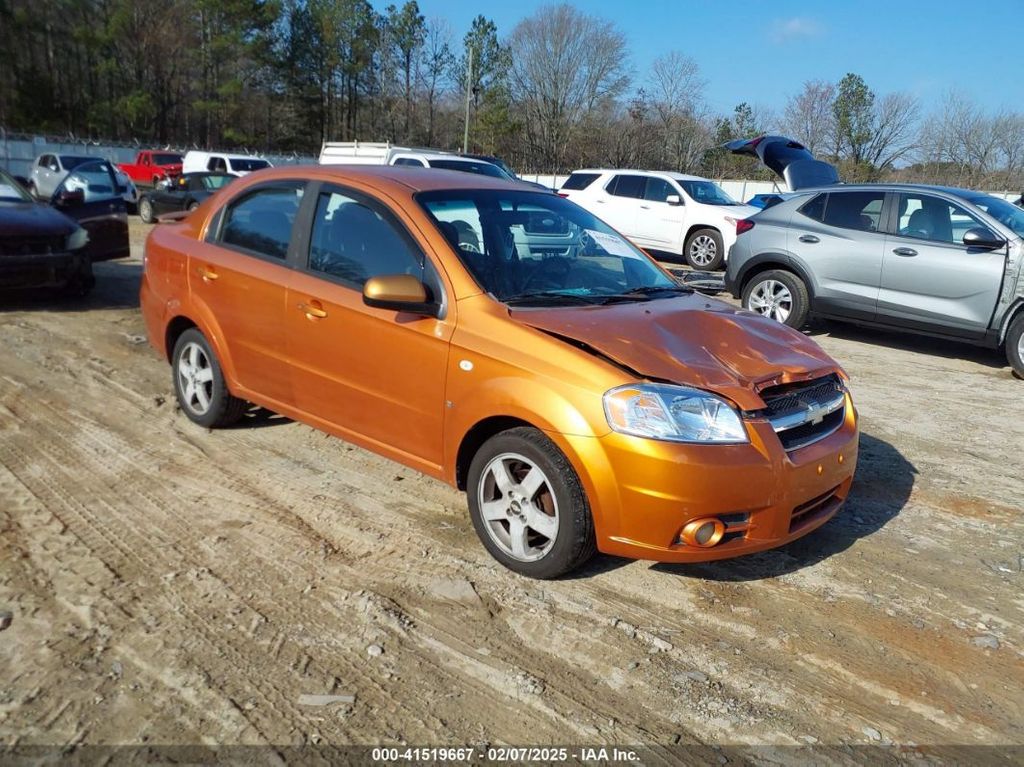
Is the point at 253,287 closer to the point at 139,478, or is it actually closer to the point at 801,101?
the point at 139,478

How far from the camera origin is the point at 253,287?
447 cm

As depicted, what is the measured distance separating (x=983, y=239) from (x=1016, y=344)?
104 cm

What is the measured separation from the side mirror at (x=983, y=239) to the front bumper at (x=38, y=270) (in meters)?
9.08

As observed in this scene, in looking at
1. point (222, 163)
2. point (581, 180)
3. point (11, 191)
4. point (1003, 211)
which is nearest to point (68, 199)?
point (11, 191)

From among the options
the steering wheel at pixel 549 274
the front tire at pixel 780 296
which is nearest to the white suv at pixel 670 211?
the front tire at pixel 780 296

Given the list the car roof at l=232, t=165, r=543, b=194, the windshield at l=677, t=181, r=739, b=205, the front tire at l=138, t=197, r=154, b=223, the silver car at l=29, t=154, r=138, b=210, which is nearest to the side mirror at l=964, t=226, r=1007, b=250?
the car roof at l=232, t=165, r=543, b=194

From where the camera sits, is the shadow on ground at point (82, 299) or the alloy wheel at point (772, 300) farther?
the alloy wheel at point (772, 300)

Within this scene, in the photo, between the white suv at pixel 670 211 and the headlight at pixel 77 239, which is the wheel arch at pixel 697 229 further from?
the headlight at pixel 77 239

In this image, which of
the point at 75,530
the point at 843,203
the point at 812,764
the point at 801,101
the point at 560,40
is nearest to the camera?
the point at 812,764

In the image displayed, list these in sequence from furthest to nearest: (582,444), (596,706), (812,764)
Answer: (582,444) → (596,706) → (812,764)

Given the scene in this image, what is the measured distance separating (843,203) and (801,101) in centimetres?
4269

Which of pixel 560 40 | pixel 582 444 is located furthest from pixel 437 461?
pixel 560 40

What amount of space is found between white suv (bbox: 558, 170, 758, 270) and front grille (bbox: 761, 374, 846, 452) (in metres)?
11.1

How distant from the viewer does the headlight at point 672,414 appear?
306cm
